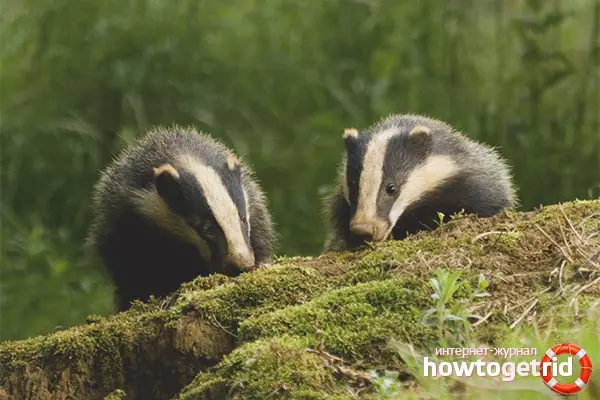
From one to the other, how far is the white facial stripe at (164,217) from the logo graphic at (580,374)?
2494 mm

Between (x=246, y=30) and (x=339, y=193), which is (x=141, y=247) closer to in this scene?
(x=339, y=193)

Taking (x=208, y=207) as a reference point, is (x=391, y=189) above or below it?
above

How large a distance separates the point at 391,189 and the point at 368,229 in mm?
479

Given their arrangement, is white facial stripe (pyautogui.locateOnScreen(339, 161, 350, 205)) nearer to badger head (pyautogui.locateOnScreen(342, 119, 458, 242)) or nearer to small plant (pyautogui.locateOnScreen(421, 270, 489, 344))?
badger head (pyautogui.locateOnScreen(342, 119, 458, 242))

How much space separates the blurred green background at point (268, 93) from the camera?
8055mm

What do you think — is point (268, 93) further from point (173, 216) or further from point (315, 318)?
point (315, 318)

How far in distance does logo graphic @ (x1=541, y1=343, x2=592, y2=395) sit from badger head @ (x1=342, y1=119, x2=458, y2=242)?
198 cm

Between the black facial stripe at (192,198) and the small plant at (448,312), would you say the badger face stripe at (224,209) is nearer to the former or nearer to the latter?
the black facial stripe at (192,198)

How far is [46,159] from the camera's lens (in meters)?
8.66

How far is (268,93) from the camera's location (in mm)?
9023

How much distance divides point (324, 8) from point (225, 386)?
576cm

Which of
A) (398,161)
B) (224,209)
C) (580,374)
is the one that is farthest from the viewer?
(398,161)

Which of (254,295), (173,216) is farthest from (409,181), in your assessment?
(254,295)

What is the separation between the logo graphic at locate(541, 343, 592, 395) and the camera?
10.8ft
